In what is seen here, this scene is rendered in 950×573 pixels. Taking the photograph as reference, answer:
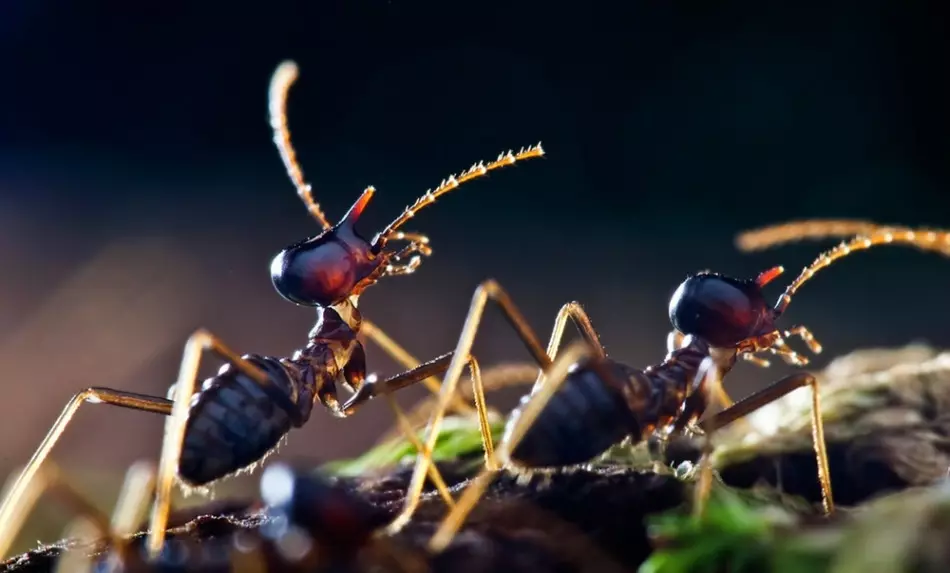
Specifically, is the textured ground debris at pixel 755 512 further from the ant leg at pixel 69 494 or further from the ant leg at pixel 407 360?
the ant leg at pixel 69 494

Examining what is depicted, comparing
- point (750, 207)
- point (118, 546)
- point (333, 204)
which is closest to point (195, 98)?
point (333, 204)

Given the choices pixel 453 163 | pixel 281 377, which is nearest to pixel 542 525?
pixel 281 377

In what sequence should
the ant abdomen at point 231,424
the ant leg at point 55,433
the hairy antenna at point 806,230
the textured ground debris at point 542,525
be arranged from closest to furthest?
1. the textured ground debris at point 542,525
2. the ant leg at point 55,433
3. the ant abdomen at point 231,424
4. the hairy antenna at point 806,230

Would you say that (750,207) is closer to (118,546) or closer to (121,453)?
(121,453)

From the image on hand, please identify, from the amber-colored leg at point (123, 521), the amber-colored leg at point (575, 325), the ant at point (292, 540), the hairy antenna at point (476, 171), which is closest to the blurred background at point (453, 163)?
the hairy antenna at point (476, 171)

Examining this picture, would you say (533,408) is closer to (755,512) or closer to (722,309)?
(755,512)

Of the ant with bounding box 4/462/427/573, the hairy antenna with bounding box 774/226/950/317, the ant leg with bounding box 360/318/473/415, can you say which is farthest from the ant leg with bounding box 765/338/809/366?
the ant with bounding box 4/462/427/573
